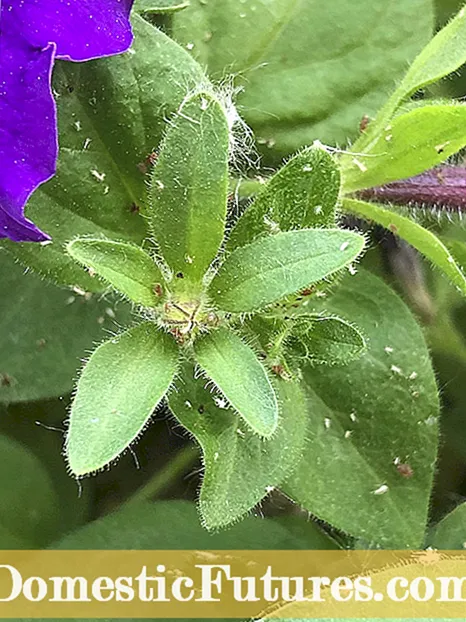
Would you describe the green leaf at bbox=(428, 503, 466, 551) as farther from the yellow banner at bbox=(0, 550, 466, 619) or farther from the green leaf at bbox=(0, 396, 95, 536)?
the green leaf at bbox=(0, 396, 95, 536)

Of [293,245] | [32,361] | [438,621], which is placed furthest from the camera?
[32,361]

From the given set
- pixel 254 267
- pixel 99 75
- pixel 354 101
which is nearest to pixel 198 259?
pixel 254 267

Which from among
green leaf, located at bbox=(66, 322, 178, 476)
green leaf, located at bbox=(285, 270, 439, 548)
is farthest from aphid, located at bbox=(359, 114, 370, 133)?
green leaf, located at bbox=(66, 322, 178, 476)

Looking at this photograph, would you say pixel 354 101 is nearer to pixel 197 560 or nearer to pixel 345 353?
pixel 345 353

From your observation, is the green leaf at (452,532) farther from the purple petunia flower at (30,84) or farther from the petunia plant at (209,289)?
the purple petunia flower at (30,84)

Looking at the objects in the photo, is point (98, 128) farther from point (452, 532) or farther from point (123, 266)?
point (452, 532)

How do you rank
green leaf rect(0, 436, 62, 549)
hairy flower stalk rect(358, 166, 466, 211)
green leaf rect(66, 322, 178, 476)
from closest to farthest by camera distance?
green leaf rect(66, 322, 178, 476), hairy flower stalk rect(358, 166, 466, 211), green leaf rect(0, 436, 62, 549)

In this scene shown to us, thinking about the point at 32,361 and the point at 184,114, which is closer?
the point at 184,114

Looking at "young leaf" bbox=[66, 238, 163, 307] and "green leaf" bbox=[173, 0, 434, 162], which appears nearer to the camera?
"young leaf" bbox=[66, 238, 163, 307]
